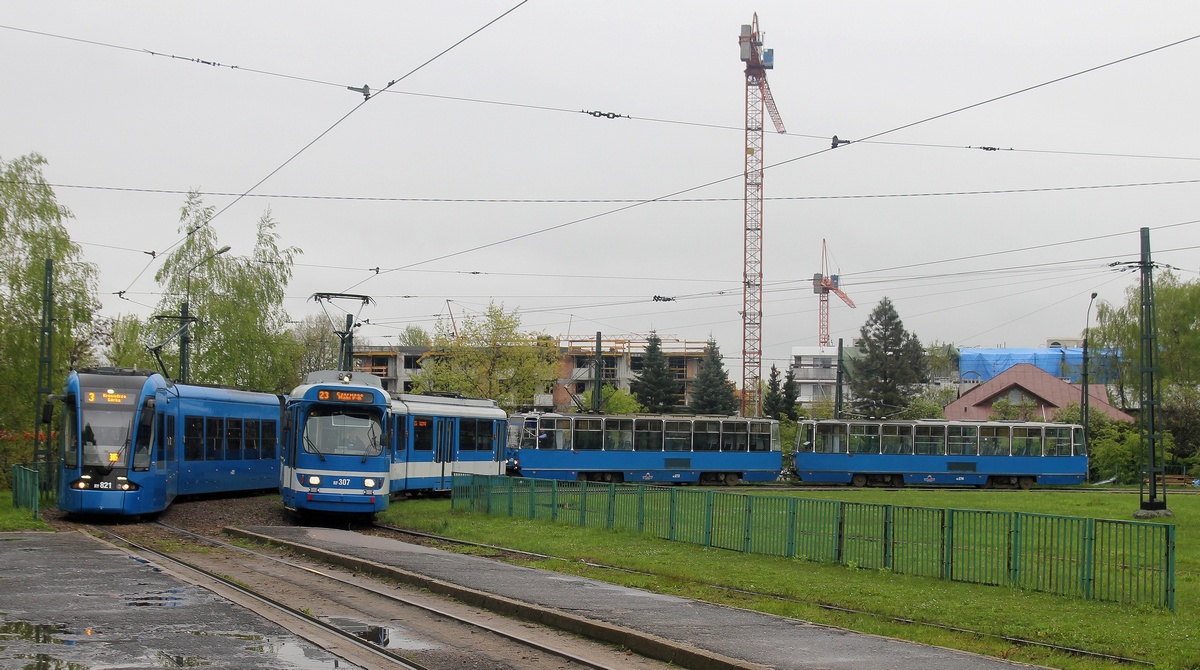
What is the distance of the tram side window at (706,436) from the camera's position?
48.4 meters

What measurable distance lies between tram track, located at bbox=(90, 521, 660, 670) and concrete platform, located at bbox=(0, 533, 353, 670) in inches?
14.7

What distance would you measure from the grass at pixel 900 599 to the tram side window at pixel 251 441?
1160 centimetres

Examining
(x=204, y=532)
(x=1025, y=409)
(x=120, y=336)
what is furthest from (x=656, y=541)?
(x=1025, y=409)

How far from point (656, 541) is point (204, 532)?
29.6 feet

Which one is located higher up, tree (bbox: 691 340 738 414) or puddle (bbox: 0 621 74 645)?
tree (bbox: 691 340 738 414)

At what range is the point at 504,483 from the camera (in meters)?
27.7

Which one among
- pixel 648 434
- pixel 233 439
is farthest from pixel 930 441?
pixel 233 439

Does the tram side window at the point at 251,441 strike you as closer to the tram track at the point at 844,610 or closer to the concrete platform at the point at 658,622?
the tram track at the point at 844,610

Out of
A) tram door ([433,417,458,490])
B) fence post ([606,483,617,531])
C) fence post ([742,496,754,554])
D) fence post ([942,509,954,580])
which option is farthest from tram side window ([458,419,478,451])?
fence post ([942,509,954,580])

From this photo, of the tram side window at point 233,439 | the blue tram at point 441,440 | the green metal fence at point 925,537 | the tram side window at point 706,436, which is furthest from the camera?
the tram side window at point 706,436

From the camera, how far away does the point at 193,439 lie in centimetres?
2991

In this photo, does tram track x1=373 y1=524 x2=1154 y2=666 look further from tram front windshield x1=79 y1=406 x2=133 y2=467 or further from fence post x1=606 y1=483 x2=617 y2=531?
tram front windshield x1=79 y1=406 x2=133 y2=467

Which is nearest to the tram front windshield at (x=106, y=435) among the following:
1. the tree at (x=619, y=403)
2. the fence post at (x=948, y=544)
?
the fence post at (x=948, y=544)

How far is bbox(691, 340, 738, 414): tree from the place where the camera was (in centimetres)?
8950
